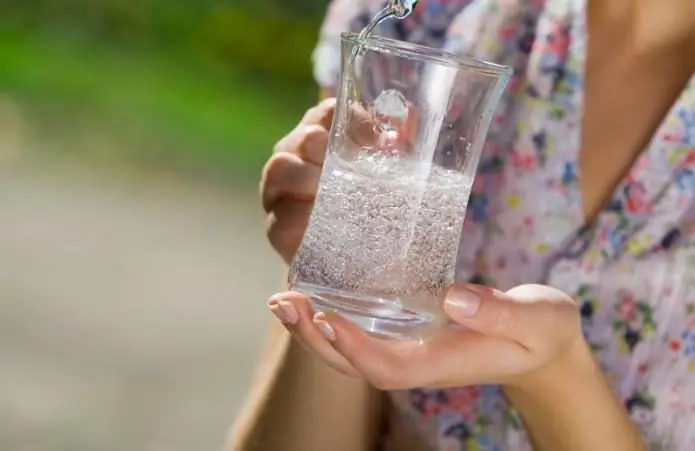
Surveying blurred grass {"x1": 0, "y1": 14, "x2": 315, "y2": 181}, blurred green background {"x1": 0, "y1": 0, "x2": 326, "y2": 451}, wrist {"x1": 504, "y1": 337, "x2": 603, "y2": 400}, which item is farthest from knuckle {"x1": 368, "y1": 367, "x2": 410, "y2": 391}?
blurred grass {"x1": 0, "y1": 14, "x2": 315, "y2": 181}

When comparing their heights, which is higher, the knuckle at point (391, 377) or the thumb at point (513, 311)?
the thumb at point (513, 311)

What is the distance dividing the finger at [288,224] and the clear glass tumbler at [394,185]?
0.44 ft

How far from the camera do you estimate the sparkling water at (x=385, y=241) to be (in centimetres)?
57

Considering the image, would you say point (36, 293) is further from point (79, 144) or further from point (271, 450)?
point (271, 450)

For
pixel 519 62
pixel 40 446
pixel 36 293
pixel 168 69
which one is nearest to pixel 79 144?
pixel 168 69

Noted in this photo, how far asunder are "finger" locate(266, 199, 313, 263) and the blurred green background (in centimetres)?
110

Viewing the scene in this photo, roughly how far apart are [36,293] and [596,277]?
1.48 meters

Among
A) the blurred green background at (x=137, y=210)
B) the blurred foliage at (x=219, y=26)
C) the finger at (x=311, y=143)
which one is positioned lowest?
the blurred green background at (x=137, y=210)

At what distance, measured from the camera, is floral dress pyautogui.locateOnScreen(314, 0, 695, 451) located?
852mm

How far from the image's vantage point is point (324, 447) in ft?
2.80

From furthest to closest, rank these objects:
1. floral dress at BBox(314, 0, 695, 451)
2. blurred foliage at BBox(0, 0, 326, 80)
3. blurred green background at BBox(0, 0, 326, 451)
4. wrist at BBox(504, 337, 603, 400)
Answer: blurred foliage at BBox(0, 0, 326, 80) → blurred green background at BBox(0, 0, 326, 451) → floral dress at BBox(314, 0, 695, 451) → wrist at BBox(504, 337, 603, 400)

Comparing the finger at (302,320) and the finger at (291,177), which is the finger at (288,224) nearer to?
the finger at (291,177)

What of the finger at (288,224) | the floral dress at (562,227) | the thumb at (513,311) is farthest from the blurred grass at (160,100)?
the thumb at (513,311)

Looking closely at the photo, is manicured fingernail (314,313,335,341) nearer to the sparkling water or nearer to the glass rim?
the sparkling water
